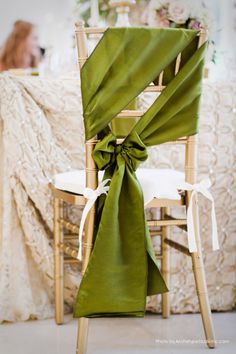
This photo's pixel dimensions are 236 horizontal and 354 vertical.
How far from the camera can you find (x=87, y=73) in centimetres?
151

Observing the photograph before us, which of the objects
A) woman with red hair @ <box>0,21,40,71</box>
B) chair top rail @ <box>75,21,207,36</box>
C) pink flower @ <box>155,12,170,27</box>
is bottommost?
chair top rail @ <box>75,21,207,36</box>

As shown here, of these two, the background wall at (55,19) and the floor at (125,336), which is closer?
the floor at (125,336)

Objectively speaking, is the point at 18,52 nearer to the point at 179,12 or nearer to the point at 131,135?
the point at 179,12

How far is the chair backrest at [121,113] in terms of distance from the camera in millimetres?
1496

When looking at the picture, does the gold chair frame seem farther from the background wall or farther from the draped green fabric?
the background wall

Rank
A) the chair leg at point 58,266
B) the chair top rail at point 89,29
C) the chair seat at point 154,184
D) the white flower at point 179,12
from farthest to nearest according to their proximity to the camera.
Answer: the white flower at point 179,12 → the chair leg at point 58,266 → the chair seat at point 154,184 → the chair top rail at point 89,29

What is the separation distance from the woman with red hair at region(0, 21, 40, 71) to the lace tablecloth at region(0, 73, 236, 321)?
0.39m

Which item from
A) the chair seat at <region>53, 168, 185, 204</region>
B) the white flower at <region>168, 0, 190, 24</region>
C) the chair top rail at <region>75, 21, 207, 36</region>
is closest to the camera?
the chair top rail at <region>75, 21, 207, 36</region>

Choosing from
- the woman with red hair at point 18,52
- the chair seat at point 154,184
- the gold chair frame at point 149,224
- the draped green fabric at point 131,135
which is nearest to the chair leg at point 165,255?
the gold chair frame at point 149,224

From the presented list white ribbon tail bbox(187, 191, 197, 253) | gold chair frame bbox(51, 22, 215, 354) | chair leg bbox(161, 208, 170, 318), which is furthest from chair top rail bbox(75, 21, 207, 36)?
chair leg bbox(161, 208, 170, 318)

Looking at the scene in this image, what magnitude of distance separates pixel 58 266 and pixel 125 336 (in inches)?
12.7

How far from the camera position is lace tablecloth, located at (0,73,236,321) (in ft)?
6.40

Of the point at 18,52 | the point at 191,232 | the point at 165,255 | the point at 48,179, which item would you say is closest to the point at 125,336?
the point at 165,255

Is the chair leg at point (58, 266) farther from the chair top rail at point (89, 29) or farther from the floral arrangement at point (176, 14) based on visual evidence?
the floral arrangement at point (176, 14)
